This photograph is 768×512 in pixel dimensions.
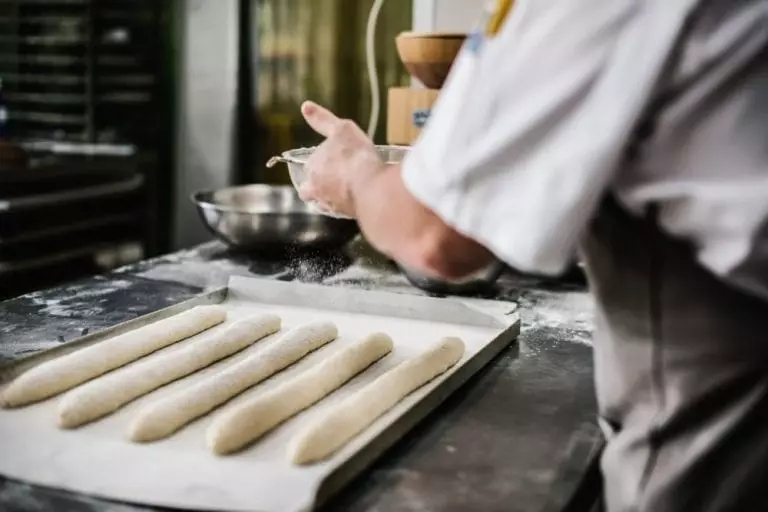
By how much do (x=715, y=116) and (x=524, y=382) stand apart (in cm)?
60

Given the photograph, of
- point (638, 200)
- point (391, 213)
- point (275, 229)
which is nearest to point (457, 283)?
point (275, 229)

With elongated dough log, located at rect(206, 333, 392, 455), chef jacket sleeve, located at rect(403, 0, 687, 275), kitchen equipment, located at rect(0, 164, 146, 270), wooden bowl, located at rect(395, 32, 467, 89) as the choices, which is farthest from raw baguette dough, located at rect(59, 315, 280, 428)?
kitchen equipment, located at rect(0, 164, 146, 270)

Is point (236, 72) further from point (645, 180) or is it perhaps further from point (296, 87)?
point (645, 180)

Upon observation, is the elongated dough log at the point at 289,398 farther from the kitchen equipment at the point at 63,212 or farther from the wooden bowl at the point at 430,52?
the kitchen equipment at the point at 63,212

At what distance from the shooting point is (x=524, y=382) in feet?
3.93

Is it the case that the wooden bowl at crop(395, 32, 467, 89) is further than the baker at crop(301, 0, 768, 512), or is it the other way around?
the wooden bowl at crop(395, 32, 467, 89)

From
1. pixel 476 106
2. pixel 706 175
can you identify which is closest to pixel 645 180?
pixel 706 175

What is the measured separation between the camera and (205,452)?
0.94 meters

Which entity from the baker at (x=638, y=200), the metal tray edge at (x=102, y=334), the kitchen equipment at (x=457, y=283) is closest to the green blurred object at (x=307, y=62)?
the kitchen equipment at (x=457, y=283)

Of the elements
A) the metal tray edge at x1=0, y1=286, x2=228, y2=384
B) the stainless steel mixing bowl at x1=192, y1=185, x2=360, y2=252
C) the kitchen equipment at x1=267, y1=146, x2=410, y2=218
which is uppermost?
the kitchen equipment at x1=267, y1=146, x2=410, y2=218

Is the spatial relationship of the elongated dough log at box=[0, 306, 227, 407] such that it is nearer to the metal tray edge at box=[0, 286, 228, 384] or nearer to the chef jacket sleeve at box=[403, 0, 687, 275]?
the metal tray edge at box=[0, 286, 228, 384]

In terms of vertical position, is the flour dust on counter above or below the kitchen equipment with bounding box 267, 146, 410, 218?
below

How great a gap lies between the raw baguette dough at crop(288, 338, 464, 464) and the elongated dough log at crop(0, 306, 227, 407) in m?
0.35

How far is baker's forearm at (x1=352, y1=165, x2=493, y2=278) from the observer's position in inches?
33.1
